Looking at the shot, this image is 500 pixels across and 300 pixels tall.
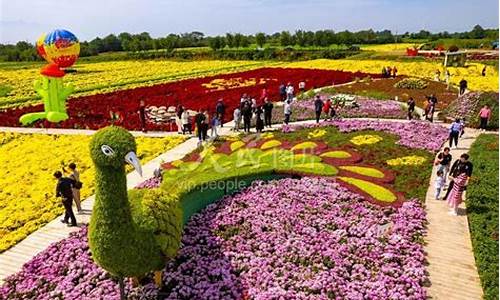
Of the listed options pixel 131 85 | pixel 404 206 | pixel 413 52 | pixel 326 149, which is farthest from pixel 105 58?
pixel 404 206

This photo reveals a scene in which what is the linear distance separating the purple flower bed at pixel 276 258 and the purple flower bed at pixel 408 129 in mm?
6701

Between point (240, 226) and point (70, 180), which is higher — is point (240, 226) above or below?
below

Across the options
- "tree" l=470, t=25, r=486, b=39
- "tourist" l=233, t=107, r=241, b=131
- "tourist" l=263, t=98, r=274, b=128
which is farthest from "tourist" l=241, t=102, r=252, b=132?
"tree" l=470, t=25, r=486, b=39

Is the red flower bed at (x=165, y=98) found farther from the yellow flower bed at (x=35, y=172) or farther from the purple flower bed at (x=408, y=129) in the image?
the purple flower bed at (x=408, y=129)

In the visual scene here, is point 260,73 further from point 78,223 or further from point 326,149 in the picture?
point 78,223

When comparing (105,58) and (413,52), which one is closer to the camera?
(413,52)

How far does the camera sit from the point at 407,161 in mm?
17406

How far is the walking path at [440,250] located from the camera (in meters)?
9.52

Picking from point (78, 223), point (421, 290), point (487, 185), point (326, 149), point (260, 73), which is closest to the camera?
→ point (421, 290)

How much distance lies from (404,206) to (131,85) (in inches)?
1422

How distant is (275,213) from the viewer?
1300cm

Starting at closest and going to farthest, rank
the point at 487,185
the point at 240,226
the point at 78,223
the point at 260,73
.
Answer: the point at 240,226 < the point at 78,223 < the point at 487,185 < the point at 260,73

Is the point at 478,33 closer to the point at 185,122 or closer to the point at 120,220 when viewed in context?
the point at 185,122

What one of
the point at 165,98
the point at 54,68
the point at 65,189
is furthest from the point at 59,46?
the point at 65,189
